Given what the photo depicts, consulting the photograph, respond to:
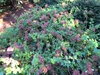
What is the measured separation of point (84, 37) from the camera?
9.14 feet

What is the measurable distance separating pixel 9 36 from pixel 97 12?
209cm

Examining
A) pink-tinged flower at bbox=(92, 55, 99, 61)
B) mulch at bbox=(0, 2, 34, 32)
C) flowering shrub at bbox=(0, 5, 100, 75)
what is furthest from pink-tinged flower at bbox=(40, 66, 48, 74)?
mulch at bbox=(0, 2, 34, 32)

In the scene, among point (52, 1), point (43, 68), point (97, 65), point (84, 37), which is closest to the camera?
point (43, 68)

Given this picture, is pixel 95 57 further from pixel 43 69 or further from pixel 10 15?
pixel 10 15

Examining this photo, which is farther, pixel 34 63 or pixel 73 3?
pixel 73 3

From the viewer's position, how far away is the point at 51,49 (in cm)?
280

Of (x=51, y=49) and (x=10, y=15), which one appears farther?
(x=10, y=15)

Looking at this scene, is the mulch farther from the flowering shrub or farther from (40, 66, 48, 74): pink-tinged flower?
(40, 66, 48, 74): pink-tinged flower

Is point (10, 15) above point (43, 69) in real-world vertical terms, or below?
below

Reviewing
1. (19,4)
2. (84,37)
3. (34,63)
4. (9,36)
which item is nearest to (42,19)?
(9,36)

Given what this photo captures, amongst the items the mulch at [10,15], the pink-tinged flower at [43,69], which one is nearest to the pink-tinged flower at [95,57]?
the pink-tinged flower at [43,69]

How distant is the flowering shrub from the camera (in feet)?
7.89

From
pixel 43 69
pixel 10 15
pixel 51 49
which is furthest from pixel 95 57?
pixel 10 15

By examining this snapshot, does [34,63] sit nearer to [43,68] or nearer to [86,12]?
[43,68]
